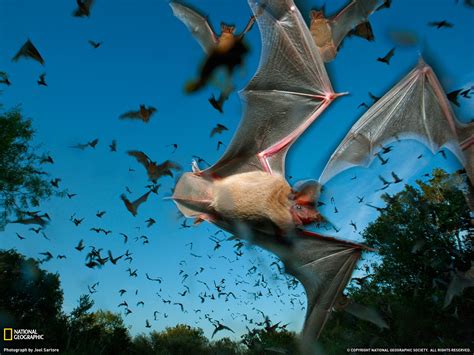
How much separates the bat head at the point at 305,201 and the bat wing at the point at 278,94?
913 mm

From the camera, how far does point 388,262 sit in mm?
32031

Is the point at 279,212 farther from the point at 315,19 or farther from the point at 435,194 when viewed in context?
the point at 435,194

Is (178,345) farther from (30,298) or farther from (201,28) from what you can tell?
(201,28)

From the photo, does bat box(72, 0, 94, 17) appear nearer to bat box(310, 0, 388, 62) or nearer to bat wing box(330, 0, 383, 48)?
bat box(310, 0, 388, 62)

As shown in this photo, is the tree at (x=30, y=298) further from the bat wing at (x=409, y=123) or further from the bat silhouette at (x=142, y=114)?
the bat wing at (x=409, y=123)

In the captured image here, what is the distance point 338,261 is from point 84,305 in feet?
65.6

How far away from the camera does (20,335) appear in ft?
54.6

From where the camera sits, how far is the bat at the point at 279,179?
4516 mm

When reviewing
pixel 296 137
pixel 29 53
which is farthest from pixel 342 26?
pixel 29 53

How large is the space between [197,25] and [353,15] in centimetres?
296

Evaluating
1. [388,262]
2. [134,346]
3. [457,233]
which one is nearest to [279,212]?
[134,346]

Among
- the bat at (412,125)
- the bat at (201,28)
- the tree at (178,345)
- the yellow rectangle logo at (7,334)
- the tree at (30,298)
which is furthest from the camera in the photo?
the tree at (178,345)

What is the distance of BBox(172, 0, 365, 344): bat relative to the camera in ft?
14.8

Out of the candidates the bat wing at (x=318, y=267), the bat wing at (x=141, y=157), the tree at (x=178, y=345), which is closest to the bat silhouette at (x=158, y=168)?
the bat wing at (x=141, y=157)
